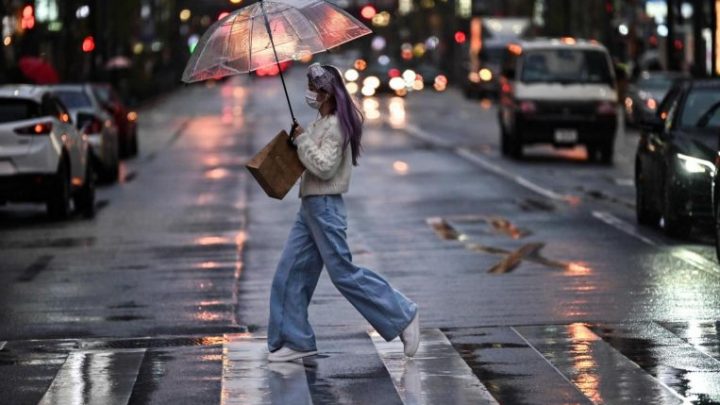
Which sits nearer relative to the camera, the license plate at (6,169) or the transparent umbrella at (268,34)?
the transparent umbrella at (268,34)

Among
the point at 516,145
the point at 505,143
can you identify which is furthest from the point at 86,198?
the point at 505,143

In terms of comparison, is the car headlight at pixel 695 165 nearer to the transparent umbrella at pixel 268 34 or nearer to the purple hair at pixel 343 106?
the transparent umbrella at pixel 268 34

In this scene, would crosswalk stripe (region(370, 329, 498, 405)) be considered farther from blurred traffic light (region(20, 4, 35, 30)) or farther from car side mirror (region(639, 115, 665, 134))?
blurred traffic light (region(20, 4, 35, 30))

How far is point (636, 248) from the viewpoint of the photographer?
55.5 feet

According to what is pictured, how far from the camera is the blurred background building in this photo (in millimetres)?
48806

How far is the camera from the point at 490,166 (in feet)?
100

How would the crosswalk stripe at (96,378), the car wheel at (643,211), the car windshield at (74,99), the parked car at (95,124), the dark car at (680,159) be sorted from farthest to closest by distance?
the car windshield at (74,99), the parked car at (95,124), the car wheel at (643,211), the dark car at (680,159), the crosswalk stripe at (96,378)

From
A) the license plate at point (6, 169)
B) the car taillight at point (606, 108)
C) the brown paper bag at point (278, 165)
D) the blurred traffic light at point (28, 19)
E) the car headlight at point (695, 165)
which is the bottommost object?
the car taillight at point (606, 108)

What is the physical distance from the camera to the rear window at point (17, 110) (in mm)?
21250

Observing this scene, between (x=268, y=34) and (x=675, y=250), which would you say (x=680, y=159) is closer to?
(x=675, y=250)

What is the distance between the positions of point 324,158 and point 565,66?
74.4 ft

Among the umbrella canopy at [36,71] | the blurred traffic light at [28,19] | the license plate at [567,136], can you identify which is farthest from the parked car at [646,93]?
the blurred traffic light at [28,19]

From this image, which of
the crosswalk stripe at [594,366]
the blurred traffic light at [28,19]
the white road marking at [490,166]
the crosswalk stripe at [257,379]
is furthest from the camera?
the blurred traffic light at [28,19]

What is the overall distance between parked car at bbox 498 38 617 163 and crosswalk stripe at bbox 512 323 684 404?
20485 millimetres
